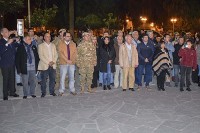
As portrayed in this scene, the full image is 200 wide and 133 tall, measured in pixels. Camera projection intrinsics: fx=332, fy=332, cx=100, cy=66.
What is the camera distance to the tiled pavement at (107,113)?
296 inches

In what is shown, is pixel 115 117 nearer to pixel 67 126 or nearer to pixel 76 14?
pixel 67 126

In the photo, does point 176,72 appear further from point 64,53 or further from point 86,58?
point 64,53

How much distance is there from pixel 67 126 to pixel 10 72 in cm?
361

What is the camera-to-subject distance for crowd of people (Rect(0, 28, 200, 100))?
10352mm

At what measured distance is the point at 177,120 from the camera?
8023 millimetres

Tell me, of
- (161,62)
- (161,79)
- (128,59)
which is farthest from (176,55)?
(128,59)

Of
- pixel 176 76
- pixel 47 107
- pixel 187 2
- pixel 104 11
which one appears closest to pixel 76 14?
pixel 104 11

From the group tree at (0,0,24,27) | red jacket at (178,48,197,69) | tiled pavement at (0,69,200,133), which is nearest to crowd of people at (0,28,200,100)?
red jacket at (178,48,197,69)

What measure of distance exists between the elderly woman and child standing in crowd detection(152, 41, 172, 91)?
4.83 ft

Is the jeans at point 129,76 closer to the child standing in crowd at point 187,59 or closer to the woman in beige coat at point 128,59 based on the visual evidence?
the woman in beige coat at point 128,59

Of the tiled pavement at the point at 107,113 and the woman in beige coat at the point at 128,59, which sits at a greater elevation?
the woman in beige coat at the point at 128,59

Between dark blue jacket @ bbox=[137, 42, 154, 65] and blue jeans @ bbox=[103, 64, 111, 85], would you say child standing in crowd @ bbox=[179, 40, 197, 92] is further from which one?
blue jeans @ bbox=[103, 64, 111, 85]

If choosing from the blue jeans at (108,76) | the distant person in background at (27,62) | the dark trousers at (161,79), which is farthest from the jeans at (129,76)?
the distant person in background at (27,62)

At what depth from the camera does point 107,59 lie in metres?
11.7
